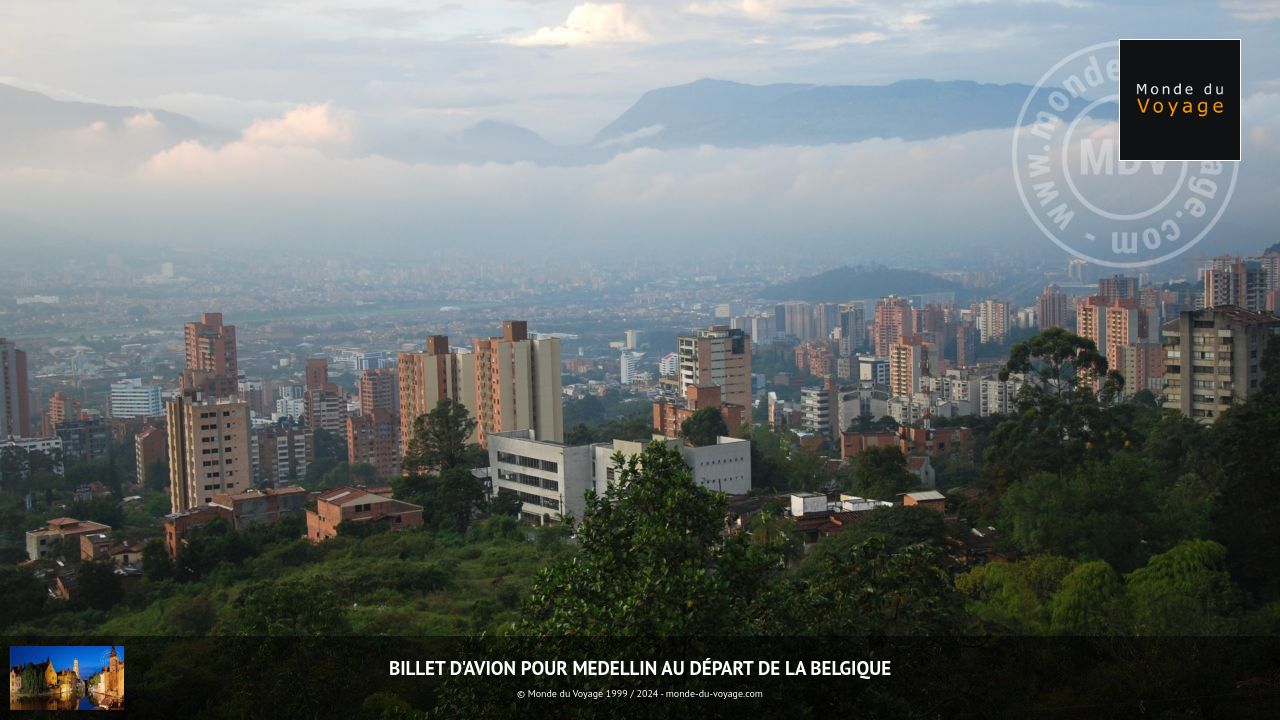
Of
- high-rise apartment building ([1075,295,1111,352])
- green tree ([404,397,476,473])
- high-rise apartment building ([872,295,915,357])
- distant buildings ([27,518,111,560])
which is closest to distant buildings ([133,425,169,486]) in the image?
distant buildings ([27,518,111,560])

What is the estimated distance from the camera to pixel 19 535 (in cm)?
1366

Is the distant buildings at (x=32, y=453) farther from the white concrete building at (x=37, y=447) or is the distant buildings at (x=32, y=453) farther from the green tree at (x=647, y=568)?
the green tree at (x=647, y=568)

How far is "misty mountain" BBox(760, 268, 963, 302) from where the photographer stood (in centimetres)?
5331

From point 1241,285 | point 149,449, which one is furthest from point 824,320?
point 149,449

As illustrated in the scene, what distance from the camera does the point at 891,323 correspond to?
40.0m

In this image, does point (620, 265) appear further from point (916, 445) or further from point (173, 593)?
point (173, 593)

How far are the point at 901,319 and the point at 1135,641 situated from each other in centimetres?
3489

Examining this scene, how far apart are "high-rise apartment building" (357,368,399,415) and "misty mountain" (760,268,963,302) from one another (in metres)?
27.8

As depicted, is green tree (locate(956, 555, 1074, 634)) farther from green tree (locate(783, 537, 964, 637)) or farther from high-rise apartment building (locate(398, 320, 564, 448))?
high-rise apartment building (locate(398, 320, 564, 448))

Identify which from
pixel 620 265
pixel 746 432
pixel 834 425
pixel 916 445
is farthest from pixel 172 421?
pixel 620 265

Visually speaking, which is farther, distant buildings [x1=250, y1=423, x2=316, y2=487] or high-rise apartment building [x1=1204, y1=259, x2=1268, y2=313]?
high-rise apartment building [x1=1204, y1=259, x2=1268, y2=313]

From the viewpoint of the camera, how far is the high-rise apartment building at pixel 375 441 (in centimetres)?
2309

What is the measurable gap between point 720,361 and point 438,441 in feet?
33.3

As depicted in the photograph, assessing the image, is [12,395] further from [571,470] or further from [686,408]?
[571,470]
